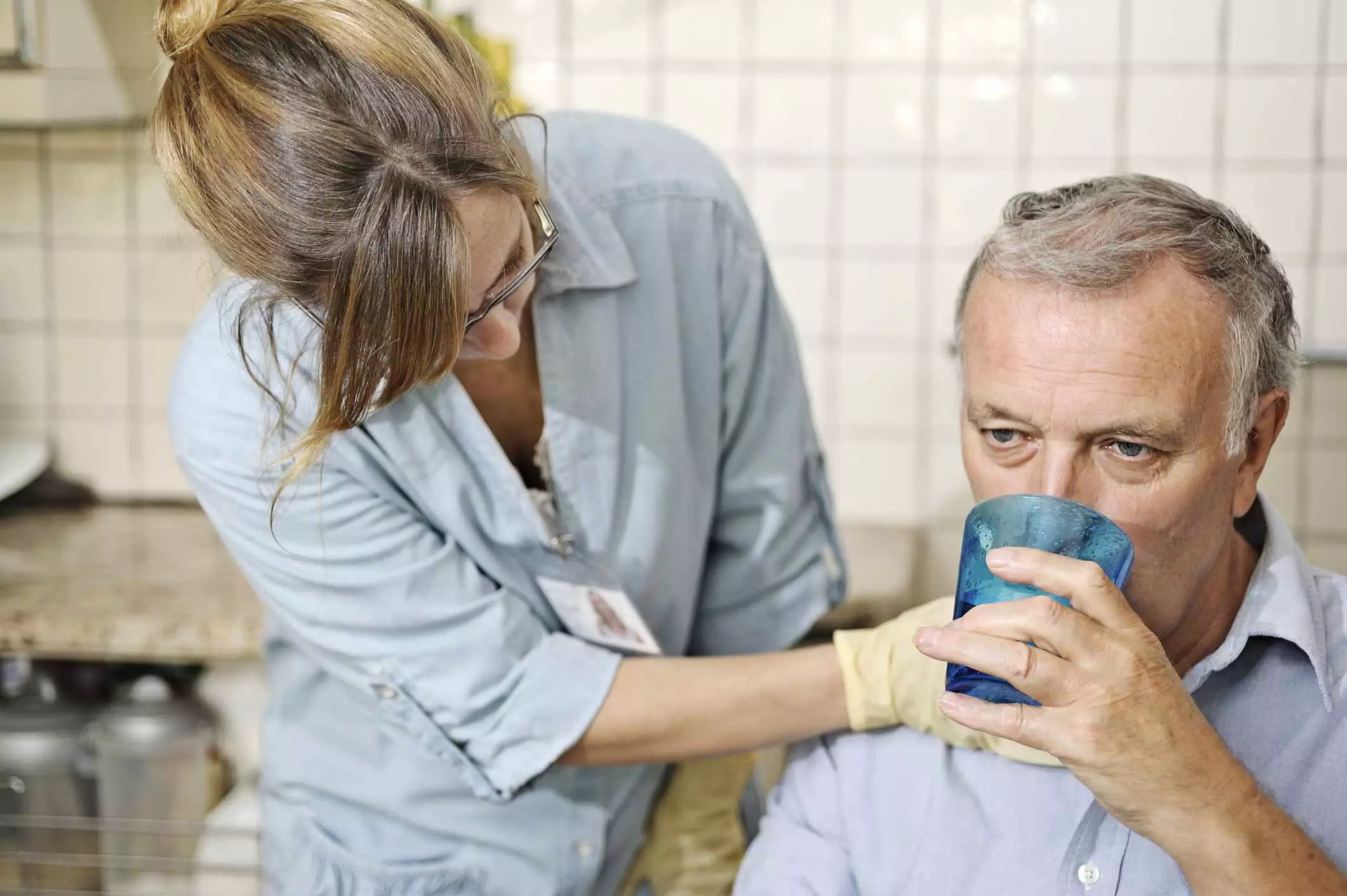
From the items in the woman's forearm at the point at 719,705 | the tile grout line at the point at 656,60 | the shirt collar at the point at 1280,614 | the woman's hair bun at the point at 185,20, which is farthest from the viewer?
the tile grout line at the point at 656,60

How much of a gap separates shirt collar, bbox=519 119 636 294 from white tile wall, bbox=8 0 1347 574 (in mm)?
1199

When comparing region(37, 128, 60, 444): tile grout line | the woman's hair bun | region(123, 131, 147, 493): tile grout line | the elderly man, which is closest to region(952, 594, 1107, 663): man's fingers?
the elderly man

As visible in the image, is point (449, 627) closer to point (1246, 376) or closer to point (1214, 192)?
point (1246, 376)

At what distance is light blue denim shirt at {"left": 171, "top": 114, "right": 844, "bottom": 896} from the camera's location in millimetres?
1146

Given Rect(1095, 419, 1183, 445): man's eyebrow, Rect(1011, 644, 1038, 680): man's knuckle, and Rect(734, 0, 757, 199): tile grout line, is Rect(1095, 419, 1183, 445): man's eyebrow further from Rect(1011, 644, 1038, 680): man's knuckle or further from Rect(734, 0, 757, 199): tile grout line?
Rect(734, 0, 757, 199): tile grout line

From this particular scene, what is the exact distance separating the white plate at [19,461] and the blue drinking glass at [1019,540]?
83.0 inches

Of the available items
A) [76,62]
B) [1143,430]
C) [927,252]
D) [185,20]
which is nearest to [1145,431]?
[1143,430]

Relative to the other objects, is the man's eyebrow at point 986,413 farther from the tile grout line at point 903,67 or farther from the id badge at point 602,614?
the tile grout line at point 903,67

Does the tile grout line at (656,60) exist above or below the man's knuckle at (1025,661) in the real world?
above

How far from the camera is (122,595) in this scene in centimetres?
189

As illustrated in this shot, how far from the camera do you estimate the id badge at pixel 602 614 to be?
1220mm

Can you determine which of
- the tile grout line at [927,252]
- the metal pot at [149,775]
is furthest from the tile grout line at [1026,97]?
the metal pot at [149,775]

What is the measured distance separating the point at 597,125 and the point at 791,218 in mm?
1154

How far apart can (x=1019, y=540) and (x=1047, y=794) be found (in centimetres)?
39
